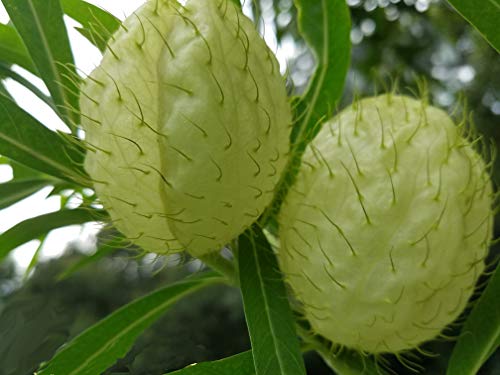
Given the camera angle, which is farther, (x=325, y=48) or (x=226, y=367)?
(x=325, y=48)

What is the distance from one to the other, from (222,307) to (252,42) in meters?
2.25

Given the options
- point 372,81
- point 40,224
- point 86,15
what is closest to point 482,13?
point 86,15

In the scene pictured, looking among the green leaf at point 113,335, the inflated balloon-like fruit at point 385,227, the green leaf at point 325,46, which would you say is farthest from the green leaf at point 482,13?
the green leaf at point 113,335

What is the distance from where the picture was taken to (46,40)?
998mm

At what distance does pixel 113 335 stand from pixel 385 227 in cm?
48

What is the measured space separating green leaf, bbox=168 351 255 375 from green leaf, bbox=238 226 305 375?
0.09m

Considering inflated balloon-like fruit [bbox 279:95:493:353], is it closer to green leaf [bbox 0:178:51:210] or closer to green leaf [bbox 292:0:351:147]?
green leaf [bbox 292:0:351:147]

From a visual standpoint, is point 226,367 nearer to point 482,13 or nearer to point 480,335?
point 480,335

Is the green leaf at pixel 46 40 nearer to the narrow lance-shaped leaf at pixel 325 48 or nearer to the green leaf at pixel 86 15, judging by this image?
the green leaf at pixel 86 15

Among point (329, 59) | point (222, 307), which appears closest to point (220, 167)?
point (329, 59)

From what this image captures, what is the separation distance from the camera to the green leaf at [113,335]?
1030 millimetres

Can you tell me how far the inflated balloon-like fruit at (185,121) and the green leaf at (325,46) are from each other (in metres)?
Result: 0.29

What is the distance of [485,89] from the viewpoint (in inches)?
115

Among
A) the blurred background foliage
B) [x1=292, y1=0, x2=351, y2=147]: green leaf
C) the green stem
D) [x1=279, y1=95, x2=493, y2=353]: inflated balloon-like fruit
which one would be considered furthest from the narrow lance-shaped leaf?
the blurred background foliage
